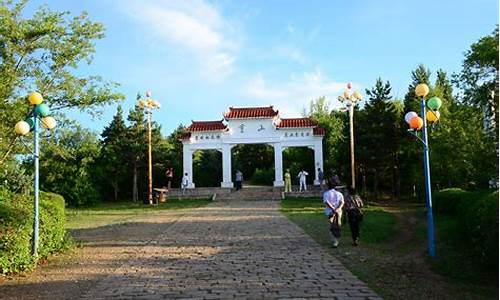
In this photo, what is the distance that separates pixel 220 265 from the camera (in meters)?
8.48

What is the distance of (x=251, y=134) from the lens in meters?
33.2

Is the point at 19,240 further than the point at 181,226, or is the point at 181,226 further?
the point at 181,226

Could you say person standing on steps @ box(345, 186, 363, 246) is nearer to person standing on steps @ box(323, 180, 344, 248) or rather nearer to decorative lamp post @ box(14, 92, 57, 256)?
person standing on steps @ box(323, 180, 344, 248)

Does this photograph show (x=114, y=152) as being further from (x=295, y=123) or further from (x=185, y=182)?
(x=295, y=123)

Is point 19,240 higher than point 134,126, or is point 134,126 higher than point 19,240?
point 134,126

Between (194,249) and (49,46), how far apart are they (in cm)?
926

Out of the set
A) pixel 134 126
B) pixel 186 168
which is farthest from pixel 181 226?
pixel 134 126

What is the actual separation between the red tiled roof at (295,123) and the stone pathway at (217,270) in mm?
20345

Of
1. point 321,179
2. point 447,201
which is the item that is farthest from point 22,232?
point 321,179

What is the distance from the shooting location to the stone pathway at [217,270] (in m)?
6.49

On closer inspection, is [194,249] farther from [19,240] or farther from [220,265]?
[19,240]

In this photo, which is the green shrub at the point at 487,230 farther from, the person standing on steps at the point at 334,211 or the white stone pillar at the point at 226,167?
the white stone pillar at the point at 226,167

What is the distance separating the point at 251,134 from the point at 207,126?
3085 mm

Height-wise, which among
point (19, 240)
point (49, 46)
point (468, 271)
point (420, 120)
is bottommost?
point (468, 271)
